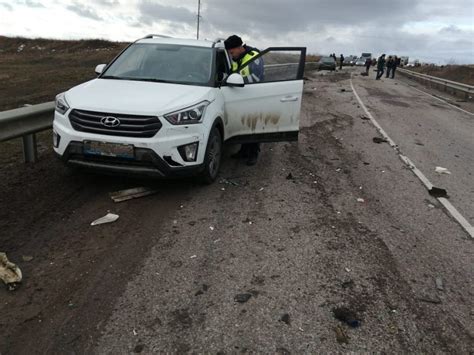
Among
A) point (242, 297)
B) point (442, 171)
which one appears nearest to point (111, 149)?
point (242, 297)

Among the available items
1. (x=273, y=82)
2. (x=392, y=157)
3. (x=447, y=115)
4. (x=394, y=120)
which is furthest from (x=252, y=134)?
(x=447, y=115)

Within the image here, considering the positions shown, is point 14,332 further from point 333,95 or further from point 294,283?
point 333,95

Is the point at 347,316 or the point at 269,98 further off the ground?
the point at 269,98

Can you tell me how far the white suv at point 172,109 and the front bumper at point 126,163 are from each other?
0.04ft

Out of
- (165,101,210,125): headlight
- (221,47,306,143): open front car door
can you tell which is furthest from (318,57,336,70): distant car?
(165,101,210,125): headlight

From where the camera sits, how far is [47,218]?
15.9 feet

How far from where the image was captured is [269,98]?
675 cm

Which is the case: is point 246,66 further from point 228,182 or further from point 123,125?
point 123,125

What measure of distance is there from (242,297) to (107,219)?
200 cm

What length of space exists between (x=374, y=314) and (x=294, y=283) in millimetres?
673

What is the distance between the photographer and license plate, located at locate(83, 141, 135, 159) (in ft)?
16.6

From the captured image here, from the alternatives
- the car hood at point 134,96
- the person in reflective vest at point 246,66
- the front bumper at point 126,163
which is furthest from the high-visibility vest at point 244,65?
the front bumper at point 126,163

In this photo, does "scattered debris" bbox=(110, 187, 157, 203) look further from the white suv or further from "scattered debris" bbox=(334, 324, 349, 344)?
"scattered debris" bbox=(334, 324, 349, 344)

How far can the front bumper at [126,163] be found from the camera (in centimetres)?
510
